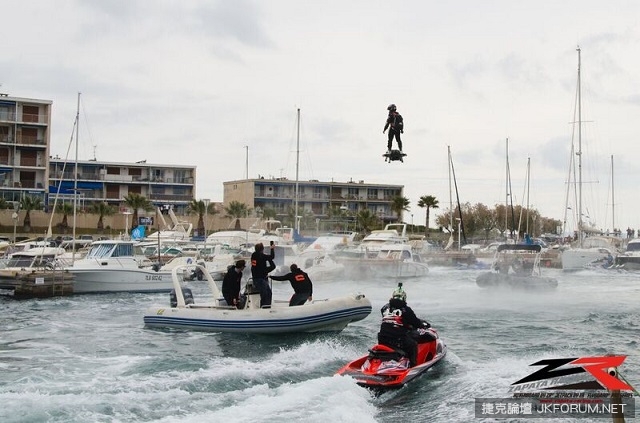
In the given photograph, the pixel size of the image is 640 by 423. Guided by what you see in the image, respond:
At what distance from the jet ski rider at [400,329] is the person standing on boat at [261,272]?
6.57 metres

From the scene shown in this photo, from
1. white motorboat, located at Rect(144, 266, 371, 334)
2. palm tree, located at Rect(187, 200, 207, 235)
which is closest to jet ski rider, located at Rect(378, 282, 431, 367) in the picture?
white motorboat, located at Rect(144, 266, 371, 334)

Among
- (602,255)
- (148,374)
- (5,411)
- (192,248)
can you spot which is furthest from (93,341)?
(602,255)

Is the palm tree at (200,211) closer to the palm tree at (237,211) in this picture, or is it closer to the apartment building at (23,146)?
the palm tree at (237,211)

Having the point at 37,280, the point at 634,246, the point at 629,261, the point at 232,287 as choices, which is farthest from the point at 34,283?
the point at 634,246

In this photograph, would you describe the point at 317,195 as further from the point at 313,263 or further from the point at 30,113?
the point at 313,263

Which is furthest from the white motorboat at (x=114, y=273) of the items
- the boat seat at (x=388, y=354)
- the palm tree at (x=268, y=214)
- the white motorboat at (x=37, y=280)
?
the palm tree at (x=268, y=214)

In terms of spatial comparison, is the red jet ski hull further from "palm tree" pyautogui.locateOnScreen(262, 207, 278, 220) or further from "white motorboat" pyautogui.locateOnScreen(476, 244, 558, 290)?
"palm tree" pyautogui.locateOnScreen(262, 207, 278, 220)

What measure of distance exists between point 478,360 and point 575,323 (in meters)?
10.2

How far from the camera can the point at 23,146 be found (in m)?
87.5

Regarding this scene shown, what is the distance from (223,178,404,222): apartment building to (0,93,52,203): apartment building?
1276 inches

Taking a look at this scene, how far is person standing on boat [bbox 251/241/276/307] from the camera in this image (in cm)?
2262

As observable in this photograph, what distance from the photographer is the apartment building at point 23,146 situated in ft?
285

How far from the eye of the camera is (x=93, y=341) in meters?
23.3

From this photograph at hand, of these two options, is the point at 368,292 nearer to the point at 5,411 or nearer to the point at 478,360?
the point at 478,360
